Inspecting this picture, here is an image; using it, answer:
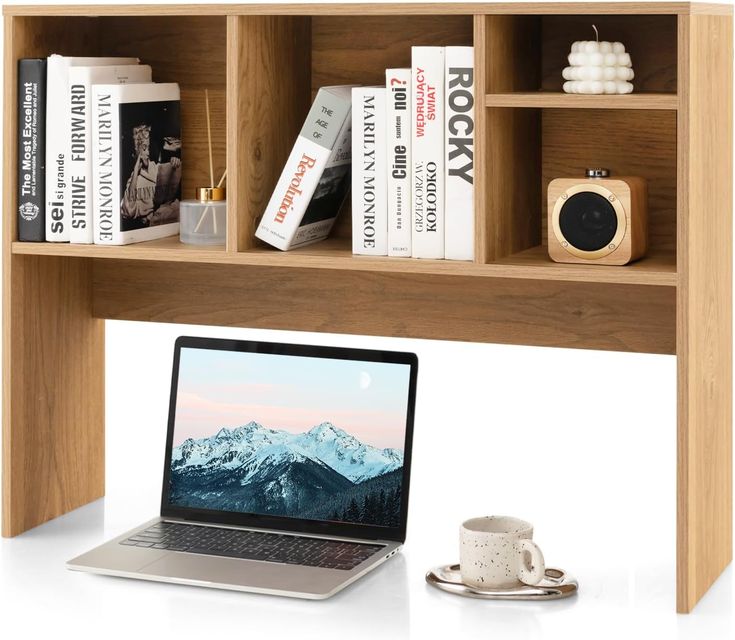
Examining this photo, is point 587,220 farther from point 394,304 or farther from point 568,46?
point 394,304

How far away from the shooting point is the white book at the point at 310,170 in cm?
194

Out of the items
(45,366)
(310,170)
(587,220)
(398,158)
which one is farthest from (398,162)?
(45,366)

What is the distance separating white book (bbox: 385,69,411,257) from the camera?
1.87 meters

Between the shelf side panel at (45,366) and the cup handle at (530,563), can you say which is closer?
the cup handle at (530,563)

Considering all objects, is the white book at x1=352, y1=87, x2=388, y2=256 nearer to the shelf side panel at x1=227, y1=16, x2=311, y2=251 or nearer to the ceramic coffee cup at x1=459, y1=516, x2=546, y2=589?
the shelf side panel at x1=227, y1=16, x2=311, y2=251

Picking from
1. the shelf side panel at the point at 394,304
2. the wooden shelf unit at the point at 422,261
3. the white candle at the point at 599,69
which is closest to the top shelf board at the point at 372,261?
the wooden shelf unit at the point at 422,261

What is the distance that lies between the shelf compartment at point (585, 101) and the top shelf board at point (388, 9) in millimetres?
98

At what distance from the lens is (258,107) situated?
1983 millimetres

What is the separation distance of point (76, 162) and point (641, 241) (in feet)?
2.56

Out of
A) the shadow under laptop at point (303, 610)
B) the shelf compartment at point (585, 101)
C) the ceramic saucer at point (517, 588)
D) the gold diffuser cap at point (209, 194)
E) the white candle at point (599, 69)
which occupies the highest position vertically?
the white candle at point (599, 69)

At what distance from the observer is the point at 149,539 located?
2.03m

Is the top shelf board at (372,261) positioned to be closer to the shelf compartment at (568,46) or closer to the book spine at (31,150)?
the book spine at (31,150)

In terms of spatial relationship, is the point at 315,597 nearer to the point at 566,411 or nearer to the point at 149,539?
the point at 149,539

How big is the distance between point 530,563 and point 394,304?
0.51m
